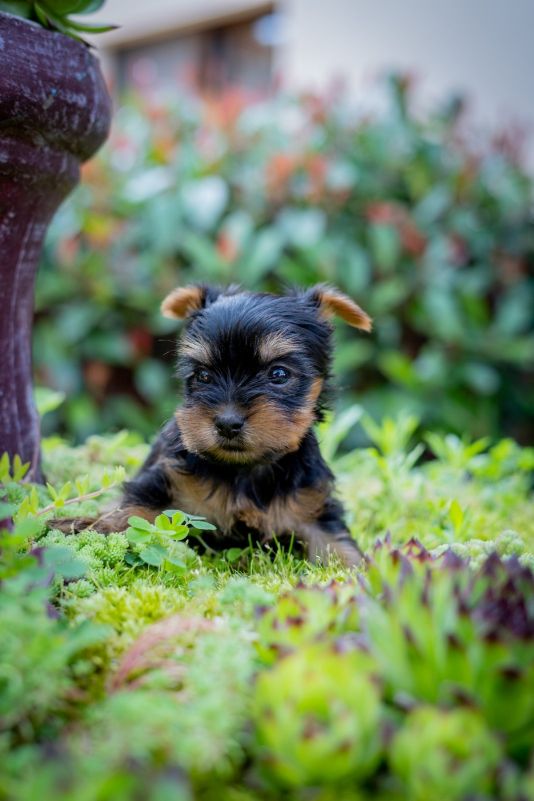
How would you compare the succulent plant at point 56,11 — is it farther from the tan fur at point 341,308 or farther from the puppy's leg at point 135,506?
the puppy's leg at point 135,506

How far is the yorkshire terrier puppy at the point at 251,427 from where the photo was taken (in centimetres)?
300

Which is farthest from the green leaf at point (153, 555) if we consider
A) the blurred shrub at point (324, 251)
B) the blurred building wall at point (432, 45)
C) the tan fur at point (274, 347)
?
the blurred building wall at point (432, 45)

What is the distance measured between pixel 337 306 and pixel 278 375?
531mm

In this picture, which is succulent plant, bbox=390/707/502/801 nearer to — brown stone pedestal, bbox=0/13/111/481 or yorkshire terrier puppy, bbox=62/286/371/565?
yorkshire terrier puppy, bbox=62/286/371/565

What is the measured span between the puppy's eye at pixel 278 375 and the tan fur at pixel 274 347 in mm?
51

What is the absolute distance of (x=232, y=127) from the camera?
771 cm

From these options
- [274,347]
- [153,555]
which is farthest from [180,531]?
[274,347]

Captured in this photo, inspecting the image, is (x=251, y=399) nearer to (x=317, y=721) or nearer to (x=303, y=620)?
(x=303, y=620)

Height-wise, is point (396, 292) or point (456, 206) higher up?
point (456, 206)

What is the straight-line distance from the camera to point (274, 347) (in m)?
3.07

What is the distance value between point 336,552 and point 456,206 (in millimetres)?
5374

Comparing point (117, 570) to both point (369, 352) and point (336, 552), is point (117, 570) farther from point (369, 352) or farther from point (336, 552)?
point (369, 352)

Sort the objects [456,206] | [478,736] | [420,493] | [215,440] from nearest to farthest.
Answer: [478,736] < [215,440] < [420,493] < [456,206]

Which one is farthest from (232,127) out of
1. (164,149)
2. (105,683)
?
(105,683)
